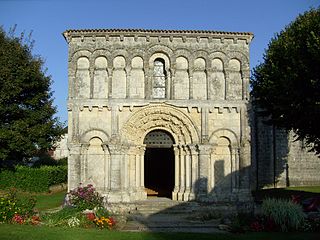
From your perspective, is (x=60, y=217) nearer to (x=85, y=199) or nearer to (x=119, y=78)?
(x=85, y=199)

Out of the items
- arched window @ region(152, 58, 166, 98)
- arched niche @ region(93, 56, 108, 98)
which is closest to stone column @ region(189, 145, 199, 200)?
arched window @ region(152, 58, 166, 98)

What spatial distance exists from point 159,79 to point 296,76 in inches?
282

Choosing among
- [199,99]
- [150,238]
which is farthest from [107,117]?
[150,238]

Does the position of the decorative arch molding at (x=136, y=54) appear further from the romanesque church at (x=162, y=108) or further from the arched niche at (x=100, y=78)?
the arched niche at (x=100, y=78)

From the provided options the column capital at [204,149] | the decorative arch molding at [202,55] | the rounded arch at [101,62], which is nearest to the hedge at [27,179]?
the rounded arch at [101,62]

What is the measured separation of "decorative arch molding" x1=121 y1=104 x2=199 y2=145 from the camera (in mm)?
21828

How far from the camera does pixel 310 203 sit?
20.2 meters

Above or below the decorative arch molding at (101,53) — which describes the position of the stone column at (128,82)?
below

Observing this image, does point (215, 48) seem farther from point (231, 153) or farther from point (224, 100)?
point (231, 153)

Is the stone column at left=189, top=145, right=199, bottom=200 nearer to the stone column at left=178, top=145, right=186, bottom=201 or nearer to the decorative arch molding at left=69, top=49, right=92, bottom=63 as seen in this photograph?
the stone column at left=178, top=145, right=186, bottom=201

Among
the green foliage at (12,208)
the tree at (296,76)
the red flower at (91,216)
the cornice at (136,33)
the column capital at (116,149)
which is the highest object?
the cornice at (136,33)

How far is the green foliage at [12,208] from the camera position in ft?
49.6

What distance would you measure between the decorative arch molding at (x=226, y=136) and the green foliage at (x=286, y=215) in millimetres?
7083

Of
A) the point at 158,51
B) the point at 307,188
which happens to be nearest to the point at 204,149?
the point at 158,51
